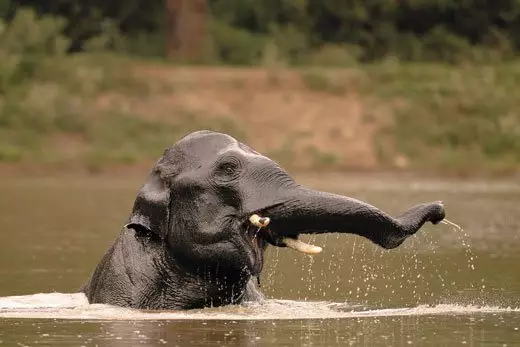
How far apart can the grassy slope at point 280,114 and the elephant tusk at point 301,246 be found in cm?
2281

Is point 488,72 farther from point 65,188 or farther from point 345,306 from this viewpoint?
point 345,306

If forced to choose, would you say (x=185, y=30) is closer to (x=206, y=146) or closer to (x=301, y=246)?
(x=206, y=146)

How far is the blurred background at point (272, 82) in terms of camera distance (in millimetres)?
35281

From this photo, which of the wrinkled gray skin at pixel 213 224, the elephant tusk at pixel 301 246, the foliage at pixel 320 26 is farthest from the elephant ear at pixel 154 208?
the foliage at pixel 320 26

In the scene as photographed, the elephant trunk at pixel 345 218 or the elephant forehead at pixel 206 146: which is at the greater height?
the elephant forehead at pixel 206 146

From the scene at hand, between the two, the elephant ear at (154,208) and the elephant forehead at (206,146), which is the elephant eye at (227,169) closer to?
the elephant forehead at (206,146)

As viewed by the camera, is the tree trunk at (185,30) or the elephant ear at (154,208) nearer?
the elephant ear at (154,208)

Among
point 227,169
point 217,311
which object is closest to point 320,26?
point 217,311

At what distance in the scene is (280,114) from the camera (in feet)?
123

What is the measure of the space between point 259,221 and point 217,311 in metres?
0.94

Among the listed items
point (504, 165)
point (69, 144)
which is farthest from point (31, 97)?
point (504, 165)

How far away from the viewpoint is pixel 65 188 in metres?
29.7

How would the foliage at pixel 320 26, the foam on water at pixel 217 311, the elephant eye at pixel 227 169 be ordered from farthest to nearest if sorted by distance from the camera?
A: the foliage at pixel 320 26 < the foam on water at pixel 217 311 < the elephant eye at pixel 227 169

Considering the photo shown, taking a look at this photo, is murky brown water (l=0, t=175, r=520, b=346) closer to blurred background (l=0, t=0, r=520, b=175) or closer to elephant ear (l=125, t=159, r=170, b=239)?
elephant ear (l=125, t=159, r=170, b=239)
